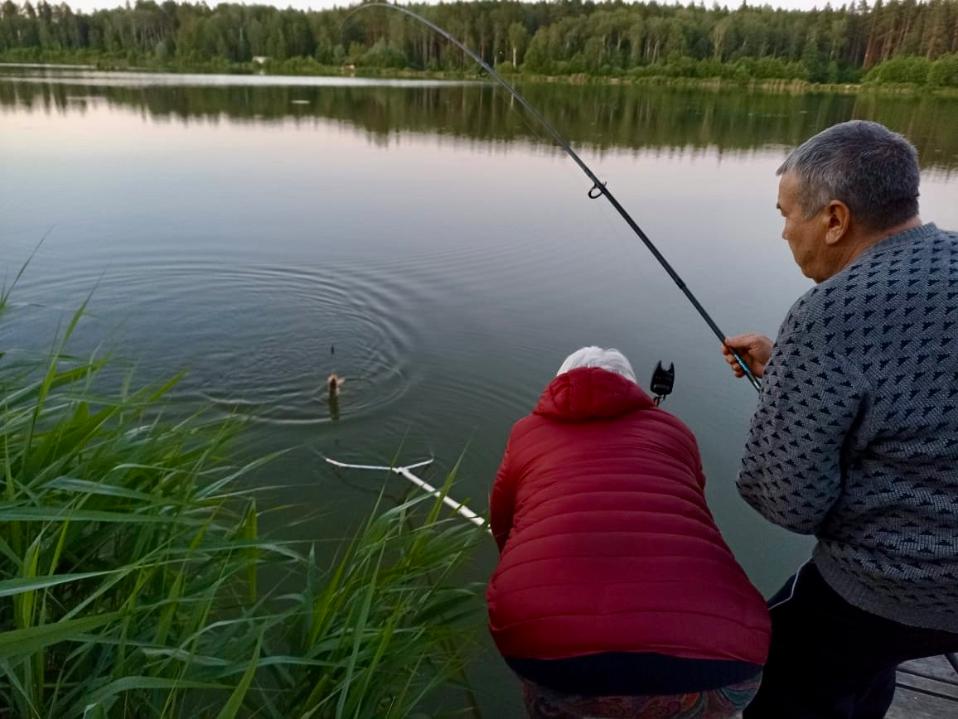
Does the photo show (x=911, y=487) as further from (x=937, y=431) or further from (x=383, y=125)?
(x=383, y=125)

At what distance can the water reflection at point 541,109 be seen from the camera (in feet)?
56.6

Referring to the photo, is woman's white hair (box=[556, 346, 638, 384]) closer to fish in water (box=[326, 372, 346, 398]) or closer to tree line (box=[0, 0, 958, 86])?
fish in water (box=[326, 372, 346, 398])

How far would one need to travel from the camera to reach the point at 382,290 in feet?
21.6

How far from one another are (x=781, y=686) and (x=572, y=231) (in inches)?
304

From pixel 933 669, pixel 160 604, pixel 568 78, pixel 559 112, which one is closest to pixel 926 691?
pixel 933 669

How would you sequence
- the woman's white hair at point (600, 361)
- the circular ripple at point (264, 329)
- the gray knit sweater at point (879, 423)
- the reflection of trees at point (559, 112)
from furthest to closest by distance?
the reflection of trees at point (559, 112)
the circular ripple at point (264, 329)
the woman's white hair at point (600, 361)
the gray knit sweater at point (879, 423)

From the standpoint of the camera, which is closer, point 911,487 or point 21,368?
point 911,487

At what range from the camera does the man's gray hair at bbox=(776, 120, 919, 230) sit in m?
1.34

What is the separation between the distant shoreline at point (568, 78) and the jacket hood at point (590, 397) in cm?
3722

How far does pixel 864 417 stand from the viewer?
127cm

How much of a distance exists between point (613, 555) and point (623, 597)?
90 mm

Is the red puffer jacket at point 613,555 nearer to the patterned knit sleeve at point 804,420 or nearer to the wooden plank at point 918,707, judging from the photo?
the patterned knit sleeve at point 804,420

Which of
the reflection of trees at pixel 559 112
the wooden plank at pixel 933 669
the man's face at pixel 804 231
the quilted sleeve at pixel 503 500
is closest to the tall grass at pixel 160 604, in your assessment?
the quilted sleeve at pixel 503 500

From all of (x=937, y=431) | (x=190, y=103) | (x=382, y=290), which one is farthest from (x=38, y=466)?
(x=190, y=103)
